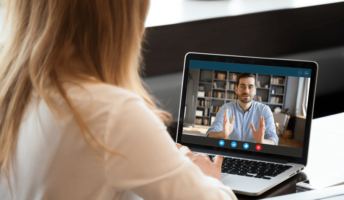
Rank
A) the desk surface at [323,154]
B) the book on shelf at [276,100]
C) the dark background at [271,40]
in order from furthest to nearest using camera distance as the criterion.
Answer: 1. the dark background at [271,40]
2. the book on shelf at [276,100]
3. the desk surface at [323,154]

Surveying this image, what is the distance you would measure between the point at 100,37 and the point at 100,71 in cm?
5

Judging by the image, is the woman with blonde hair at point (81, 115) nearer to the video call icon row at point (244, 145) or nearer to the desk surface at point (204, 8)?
the video call icon row at point (244, 145)

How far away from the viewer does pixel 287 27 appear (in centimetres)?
208

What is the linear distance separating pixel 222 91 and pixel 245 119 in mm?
99

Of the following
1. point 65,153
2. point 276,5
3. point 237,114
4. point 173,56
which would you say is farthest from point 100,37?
point 276,5

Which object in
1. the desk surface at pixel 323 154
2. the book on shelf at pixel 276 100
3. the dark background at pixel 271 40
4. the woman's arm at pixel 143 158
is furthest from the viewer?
the dark background at pixel 271 40

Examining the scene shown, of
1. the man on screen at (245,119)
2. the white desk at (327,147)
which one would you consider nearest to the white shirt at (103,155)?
the man on screen at (245,119)

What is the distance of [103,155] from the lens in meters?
0.46

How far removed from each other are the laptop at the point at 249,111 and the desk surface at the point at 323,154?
0.04m

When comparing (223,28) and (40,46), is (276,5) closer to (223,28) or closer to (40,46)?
(223,28)

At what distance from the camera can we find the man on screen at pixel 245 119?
957 mm

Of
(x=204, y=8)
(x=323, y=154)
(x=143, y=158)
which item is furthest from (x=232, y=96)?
(x=204, y=8)

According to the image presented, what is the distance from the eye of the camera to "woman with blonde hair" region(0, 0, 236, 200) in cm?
45

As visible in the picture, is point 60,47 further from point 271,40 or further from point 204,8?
point 271,40
